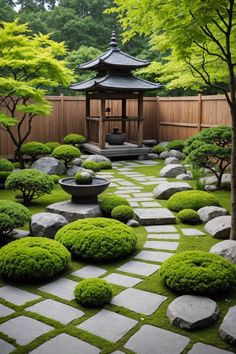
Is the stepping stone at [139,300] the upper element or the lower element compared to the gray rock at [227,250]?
lower

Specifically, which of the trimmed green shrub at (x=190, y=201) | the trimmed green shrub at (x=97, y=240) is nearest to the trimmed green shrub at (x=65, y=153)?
the trimmed green shrub at (x=190, y=201)

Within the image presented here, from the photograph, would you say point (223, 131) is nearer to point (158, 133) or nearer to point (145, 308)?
point (145, 308)

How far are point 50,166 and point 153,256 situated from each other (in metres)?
7.08

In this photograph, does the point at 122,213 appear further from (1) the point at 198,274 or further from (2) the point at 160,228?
(1) the point at 198,274

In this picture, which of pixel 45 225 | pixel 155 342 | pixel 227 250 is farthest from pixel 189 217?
pixel 155 342

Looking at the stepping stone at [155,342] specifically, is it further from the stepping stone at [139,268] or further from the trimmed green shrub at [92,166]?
the trimmed green shrub at [92,166]

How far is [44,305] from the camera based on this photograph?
12.9 feet

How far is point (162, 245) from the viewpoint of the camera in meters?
5.71

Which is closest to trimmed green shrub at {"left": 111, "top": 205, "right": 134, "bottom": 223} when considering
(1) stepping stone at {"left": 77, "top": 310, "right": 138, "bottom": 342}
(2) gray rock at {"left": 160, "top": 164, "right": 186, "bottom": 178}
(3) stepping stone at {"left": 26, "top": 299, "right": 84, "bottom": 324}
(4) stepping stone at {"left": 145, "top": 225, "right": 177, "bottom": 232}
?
(4) stepping stone at {"left": 145, "top": 225, "right": 177, "bottom": 232}

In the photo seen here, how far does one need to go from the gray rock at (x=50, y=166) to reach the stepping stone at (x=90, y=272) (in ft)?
23.0

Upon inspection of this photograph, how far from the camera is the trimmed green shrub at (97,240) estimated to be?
5047 mm

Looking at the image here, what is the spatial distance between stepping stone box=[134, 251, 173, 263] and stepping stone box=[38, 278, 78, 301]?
1.15 meters

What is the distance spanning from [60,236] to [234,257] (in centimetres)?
236

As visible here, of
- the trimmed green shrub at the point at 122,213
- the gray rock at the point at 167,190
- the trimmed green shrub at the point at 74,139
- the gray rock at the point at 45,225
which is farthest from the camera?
the trimmed green shrub at the point at 74,139
